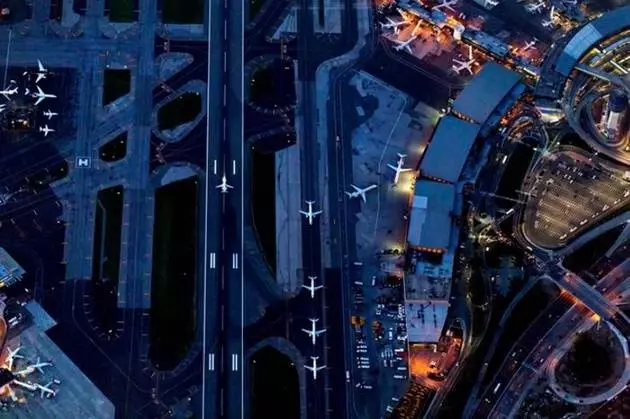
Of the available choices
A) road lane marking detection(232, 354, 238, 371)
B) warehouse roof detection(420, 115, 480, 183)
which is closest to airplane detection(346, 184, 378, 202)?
warehouse roof detection(420, 115, 480, 183)

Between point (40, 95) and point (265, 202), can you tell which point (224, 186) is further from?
point (40, 95)

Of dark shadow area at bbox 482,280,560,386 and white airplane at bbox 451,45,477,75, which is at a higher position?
white airplane at bbox 451,45,477,75

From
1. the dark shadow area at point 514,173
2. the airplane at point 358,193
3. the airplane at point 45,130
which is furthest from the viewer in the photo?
the airplane at point 45,130

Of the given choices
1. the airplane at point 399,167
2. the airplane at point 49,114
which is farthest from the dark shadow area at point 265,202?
the airplane at point 49,114

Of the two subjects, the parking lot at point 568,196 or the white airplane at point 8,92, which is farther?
the white airplane at point 8,92

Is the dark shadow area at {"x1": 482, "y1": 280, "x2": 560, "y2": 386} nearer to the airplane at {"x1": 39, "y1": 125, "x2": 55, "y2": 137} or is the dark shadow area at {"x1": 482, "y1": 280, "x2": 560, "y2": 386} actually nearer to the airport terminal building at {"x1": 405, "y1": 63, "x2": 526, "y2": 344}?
the airport terminal building at {"x1": 405, "y1": 63, "x2": 526, "y2": 344}

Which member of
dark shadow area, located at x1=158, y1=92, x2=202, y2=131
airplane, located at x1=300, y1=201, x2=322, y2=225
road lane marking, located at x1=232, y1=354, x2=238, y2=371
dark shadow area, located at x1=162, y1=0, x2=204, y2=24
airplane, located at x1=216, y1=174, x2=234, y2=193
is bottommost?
road lane marking, located at x1=232, y1=354, x2=238, y2=371

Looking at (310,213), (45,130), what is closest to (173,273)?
(310,213)

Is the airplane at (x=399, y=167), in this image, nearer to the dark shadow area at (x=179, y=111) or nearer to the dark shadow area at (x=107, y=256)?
the dark shadow area at (x=179, y=111)
